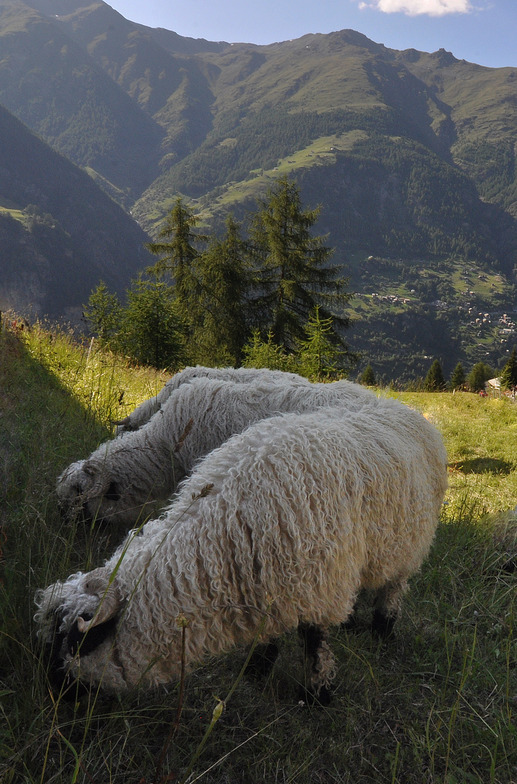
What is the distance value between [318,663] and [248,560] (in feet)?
2.91

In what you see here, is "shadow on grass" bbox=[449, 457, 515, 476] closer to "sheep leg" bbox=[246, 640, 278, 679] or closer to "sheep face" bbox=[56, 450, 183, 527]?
"sheep face" bbox=[56, 450, 183, 527]

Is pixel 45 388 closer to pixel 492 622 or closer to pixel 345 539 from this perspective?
pixel 345 539

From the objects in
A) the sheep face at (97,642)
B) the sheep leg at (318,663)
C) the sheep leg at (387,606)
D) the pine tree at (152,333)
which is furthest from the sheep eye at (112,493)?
the pine tree at (152,333)

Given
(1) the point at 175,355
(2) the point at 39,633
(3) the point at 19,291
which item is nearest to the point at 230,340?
(1) the point at 175,355

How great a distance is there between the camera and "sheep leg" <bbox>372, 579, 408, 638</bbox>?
3.48m

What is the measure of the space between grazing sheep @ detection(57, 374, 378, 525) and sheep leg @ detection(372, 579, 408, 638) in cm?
140

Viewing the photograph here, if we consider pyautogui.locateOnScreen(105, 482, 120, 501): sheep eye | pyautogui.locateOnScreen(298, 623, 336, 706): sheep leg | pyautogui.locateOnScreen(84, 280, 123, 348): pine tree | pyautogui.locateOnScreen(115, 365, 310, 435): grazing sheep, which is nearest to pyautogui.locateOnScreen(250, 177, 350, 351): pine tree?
pyautogui.locateOnScreen(84, 280, 123, 348): pine tree

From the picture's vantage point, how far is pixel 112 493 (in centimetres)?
394

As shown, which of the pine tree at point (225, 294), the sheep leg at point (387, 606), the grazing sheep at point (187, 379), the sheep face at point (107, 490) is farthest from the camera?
the pine tree at point (225, 294)

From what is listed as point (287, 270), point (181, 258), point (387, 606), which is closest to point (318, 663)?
point (387, 606)

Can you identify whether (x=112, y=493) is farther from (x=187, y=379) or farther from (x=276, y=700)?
(x=276, y=700)

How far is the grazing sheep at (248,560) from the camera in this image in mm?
2156

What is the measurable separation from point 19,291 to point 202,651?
538 ft

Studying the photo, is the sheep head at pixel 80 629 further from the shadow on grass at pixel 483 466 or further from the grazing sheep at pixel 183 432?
the shadow on grass at pixel 483 466
